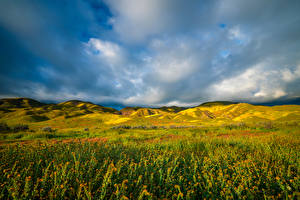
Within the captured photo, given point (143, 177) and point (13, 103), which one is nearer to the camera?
point (143, 177)

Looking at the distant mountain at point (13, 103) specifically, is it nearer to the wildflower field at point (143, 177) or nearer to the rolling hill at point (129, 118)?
the rolling hill at point (129, 118)

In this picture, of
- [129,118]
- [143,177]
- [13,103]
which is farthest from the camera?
[13,103]

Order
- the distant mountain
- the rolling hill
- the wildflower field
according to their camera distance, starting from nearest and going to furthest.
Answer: the wildflower field, the rolling hill, the distant mountain

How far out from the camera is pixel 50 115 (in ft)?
243

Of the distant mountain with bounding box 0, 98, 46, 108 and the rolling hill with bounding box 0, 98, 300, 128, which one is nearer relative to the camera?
the rolling hill with bounding box 0, 98, 300, 128

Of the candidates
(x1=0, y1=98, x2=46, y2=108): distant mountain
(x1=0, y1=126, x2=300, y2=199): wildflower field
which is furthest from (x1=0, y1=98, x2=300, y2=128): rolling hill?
(x1=0, y1=98, x2=46, y2=108): distant mountain

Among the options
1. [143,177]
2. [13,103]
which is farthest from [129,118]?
[13,103]

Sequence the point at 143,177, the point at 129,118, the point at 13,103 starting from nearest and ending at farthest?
the point at 143,177 → the point at 129,118 → the point at 13,103

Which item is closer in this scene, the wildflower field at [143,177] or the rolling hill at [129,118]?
the wildflower field at [143,177]

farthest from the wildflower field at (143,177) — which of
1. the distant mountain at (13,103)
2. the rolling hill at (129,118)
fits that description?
the distant mountain at (13,103)

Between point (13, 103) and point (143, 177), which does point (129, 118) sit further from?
point (13, 103)

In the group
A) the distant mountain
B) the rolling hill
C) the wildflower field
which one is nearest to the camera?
the wildflower field

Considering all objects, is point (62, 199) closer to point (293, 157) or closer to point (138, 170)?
point (138, 170)

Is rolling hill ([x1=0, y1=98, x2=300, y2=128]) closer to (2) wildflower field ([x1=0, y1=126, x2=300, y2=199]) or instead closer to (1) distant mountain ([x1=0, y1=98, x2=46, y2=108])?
(2) wildflower field ([x1=0, y1=126, x2=300, y2=199])
